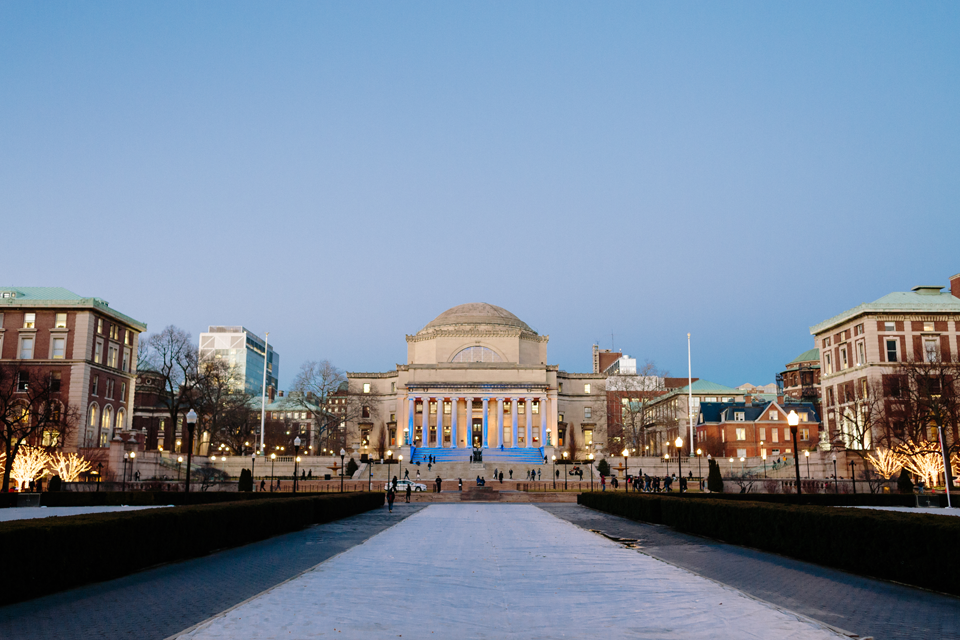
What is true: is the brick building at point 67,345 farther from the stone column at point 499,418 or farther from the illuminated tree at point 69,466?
the stone column at point 499,418

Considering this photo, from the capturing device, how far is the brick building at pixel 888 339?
251 feet

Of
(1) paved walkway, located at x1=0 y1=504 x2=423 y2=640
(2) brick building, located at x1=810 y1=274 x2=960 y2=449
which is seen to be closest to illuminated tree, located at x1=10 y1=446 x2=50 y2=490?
(1) paved walkway, located at x1=0 y1=504 x2=423 y2=640

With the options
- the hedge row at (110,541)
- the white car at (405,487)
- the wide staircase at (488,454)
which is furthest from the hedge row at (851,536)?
the wide staircase at (488,454)

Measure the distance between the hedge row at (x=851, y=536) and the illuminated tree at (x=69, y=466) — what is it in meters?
53.8

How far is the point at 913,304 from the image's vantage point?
256 feet

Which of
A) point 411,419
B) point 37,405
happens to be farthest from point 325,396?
point 37,405

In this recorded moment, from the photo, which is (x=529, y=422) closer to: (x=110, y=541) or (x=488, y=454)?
(x=488, y=454)

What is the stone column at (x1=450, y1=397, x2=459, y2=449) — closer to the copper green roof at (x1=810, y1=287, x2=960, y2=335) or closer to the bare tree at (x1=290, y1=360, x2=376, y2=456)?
the bare tree at (x1=290, y1=360, x2=376, y2=456)

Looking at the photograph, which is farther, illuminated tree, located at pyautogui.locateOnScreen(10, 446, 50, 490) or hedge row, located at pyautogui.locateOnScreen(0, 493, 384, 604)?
illuminated tree, located at pyautogui.locateOnScreen(10, 446, 50, 490)

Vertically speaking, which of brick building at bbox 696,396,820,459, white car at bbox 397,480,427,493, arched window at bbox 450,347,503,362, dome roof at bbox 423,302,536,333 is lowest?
white car at bbox 397,480,427,493

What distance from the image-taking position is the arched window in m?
118

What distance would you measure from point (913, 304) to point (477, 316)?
212 ft

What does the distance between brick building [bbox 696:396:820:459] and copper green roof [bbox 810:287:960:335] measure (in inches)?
637

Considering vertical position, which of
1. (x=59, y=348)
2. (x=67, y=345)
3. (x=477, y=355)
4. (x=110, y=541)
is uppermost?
(x=477, y=355)
